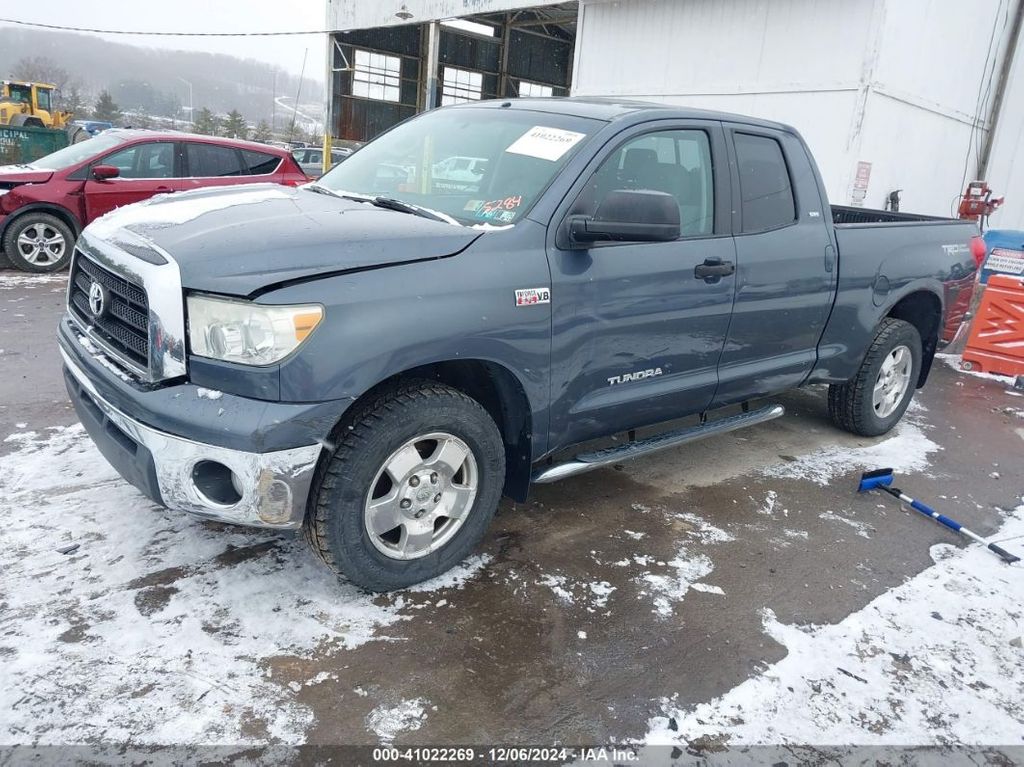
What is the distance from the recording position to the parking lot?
2305 mm

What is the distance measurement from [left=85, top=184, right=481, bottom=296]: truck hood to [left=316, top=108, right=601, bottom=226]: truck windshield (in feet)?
0.90

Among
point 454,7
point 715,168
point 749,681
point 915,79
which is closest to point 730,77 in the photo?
point 915,79

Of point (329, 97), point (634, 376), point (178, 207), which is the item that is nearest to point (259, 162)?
point (178, 207)

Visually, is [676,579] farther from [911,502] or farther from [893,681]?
[911,502]

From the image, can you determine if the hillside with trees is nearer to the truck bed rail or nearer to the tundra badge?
the truck bed rail

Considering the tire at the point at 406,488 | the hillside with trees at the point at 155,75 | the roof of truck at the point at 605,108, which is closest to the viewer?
the tire at the point at 406,488

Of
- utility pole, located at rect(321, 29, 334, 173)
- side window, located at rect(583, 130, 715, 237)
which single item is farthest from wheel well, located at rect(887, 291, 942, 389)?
utility pole, located at rect(321, 29, 334, 173)

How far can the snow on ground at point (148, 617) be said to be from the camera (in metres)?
2.20

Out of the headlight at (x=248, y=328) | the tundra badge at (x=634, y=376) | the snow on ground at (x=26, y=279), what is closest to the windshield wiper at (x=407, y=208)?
the headlight at (x=248, y=328)

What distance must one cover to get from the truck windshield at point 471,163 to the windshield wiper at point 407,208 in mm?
63

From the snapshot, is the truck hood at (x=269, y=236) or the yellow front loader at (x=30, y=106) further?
the yellow front loader at (x=30, y=106)

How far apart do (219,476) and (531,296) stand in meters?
1.29

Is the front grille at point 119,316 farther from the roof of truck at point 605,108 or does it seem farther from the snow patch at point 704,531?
the snow patch at point 704,531

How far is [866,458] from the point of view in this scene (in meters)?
4.82
